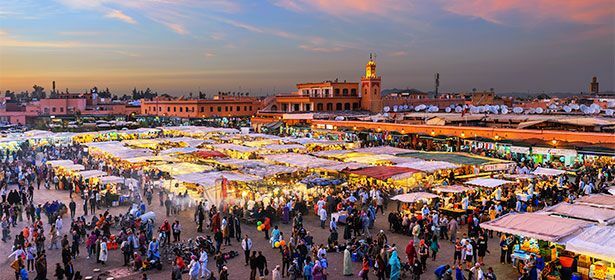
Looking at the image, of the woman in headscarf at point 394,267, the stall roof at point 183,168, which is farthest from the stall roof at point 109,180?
the woman in headscarf at point 394,267

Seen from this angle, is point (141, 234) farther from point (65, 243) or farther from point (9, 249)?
point (9, 249)

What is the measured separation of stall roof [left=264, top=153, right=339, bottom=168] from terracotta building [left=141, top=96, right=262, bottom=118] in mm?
42995

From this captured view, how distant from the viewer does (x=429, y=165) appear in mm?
19000

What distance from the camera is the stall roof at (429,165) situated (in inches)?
728

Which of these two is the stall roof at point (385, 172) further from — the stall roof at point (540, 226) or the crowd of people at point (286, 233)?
the stall roof at point (540, 226)

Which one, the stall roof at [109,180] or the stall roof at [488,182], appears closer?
the stall roof at [488,182]

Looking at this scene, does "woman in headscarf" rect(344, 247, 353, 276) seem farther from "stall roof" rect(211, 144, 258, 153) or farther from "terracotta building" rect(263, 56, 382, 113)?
"terracotta building" rect(263, 56, 382, 113)

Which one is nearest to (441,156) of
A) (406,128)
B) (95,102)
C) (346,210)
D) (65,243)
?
(346,210)

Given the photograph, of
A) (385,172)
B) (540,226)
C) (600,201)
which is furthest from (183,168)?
(600,201)

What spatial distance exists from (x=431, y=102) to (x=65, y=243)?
60710 millimetres

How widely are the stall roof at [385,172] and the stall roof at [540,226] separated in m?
6.45

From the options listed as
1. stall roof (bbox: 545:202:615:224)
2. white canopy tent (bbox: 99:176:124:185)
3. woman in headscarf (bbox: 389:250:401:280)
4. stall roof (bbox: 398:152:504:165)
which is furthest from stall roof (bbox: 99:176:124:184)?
stall roof (bbox: 545:202:615:224)

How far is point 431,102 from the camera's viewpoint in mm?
67750

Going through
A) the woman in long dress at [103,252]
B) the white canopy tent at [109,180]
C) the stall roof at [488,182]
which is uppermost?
the stall roof at [488,182]
